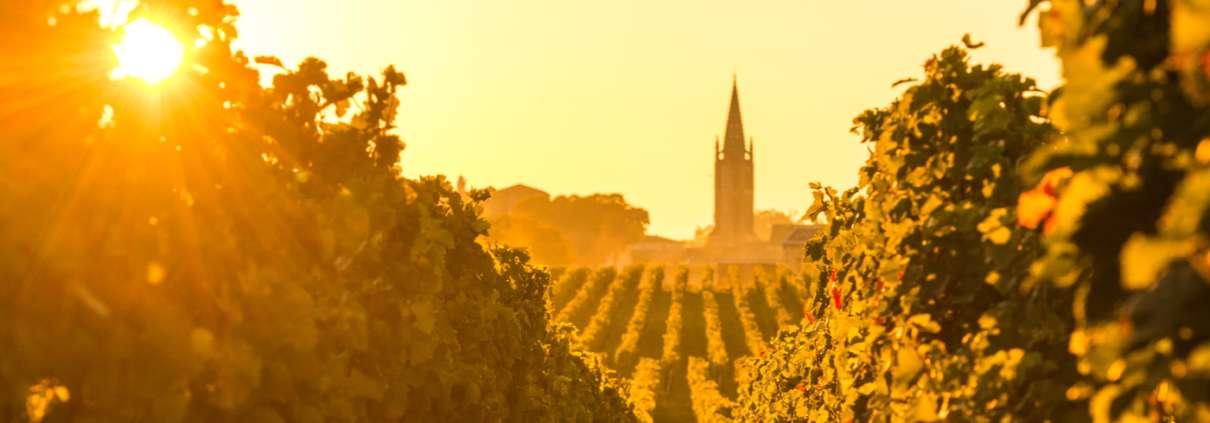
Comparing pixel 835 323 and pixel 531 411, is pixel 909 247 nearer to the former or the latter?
pixel 835 323

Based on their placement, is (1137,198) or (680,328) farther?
(680,328)

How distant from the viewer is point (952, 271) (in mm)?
6418

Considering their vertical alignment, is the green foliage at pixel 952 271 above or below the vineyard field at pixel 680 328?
below

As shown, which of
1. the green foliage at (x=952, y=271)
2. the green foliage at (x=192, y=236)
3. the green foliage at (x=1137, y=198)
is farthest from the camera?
the green foliage at (x=952, y=271)

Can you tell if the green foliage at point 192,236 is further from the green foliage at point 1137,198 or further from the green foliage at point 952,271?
the green foliage at point 1137,198

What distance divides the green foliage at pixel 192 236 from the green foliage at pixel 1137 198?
290 cm

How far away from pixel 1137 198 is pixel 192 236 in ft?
10.6

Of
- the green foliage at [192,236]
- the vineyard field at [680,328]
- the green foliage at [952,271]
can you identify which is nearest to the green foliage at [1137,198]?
the green foliage at [952,271]

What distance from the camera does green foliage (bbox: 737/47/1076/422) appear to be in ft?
18.2

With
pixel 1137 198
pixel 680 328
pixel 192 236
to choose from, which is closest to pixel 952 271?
pixel 1137 198

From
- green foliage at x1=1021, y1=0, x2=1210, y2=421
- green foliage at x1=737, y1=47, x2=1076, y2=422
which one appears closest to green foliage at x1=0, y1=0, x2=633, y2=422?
green foliage at x1=737, y1=47, x2=1076, y2=422

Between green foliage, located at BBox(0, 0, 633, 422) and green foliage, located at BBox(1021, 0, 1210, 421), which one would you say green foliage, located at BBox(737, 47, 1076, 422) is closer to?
green foliage, located at BBox(1021, 0, 1210, 421)

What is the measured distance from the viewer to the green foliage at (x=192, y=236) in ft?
13.1

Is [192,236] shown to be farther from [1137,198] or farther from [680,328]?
[680,328]
